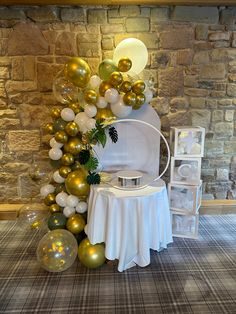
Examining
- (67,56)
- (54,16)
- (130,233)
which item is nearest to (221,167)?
(130,233)

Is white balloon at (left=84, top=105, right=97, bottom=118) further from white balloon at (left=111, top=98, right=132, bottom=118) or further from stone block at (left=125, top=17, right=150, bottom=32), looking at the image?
stone block at (left=125, top=17, right=150, bottom=32)

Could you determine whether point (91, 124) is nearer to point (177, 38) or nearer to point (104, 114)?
point (104, 114)

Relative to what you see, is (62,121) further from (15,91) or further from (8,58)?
(8,58)

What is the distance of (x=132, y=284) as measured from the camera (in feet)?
6.64

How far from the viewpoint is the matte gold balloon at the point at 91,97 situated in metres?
2.38

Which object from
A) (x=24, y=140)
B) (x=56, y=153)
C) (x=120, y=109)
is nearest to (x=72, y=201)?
(x=56, y=153)

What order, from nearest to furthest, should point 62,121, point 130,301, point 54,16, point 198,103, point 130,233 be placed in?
point 130,301, point 130,233, point 62,121, point 54,16, point 198,103

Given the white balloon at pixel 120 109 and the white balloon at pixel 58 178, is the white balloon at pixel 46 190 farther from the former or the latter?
the white balloon at pixel 120 109

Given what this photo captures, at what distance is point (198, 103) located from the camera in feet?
9.93

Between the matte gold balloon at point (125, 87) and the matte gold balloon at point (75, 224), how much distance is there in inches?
47.8

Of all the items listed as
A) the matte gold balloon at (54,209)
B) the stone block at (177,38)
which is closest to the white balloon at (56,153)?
the matte gold balloon at (54,209)

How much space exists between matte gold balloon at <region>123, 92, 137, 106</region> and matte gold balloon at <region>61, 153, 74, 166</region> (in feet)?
2.28

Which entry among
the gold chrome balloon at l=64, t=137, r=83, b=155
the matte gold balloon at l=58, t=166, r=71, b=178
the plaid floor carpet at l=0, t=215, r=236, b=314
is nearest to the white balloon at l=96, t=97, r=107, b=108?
the gold chrome balloon at l=64, t=137, r=83, b=155

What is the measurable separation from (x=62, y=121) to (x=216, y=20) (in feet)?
6.37
